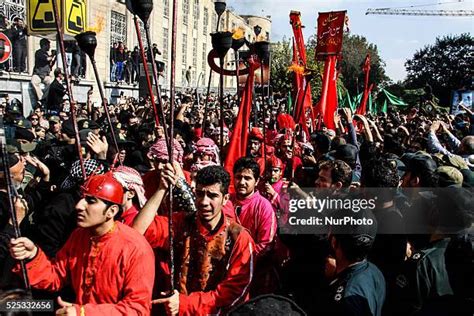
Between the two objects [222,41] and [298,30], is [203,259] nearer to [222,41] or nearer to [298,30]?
[222,41]

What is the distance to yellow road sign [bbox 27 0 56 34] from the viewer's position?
7.06 metres

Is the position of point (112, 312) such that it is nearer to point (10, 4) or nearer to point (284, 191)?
point (284, 191)

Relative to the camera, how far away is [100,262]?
8.57 feet

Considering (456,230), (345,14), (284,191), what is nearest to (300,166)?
(284,191)

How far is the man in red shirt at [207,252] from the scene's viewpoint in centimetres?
283

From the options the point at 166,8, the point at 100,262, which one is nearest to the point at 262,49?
the point at 100,262

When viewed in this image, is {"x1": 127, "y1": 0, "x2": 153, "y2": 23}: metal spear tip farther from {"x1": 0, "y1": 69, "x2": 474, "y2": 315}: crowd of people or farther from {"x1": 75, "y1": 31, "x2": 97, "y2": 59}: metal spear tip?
{"x1": 75, "y1": 31, "x2": 97, "y2": 59}: metal spear tip

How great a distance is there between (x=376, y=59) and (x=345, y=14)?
1716 inches

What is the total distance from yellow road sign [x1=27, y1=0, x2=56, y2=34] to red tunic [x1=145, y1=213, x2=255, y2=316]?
16.7ft

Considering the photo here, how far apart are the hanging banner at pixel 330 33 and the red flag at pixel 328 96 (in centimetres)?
29

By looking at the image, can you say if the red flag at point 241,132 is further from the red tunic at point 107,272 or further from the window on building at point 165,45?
the window on building at point 165,45

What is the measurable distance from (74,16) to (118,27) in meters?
18.4

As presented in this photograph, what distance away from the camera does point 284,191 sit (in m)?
4.37

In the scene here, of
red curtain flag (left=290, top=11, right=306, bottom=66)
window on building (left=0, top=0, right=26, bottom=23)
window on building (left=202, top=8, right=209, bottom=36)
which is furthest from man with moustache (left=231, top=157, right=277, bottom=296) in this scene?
window on building (left=202, top=8, right=209, bottom=36)
